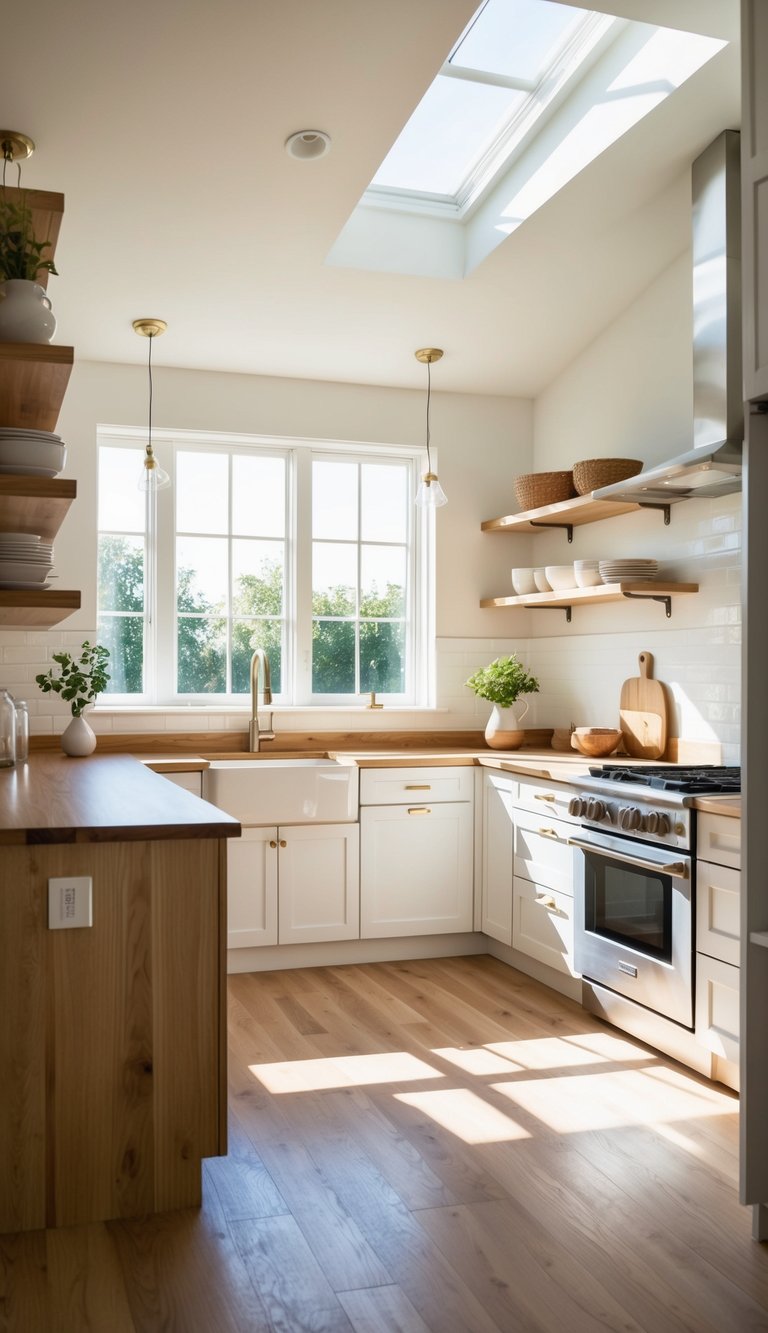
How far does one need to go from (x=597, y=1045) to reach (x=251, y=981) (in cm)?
147

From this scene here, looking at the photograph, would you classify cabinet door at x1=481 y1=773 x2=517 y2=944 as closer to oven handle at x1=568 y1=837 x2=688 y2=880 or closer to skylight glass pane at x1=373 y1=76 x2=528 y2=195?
oven handle at x1=568 y1=837 x2=688 y2=880

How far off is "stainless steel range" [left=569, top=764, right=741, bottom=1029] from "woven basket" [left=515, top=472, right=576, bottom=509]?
143cm

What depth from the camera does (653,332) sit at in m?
4.42

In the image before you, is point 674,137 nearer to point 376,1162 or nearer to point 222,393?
point 222,393

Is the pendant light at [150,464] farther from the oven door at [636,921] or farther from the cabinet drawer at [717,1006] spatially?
the cabinet drawer at [717,1006]

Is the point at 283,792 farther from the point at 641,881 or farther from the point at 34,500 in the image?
the point at 34,500

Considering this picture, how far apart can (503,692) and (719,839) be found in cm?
190

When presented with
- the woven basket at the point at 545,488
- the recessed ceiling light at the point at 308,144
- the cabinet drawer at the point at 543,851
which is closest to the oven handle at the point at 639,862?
the cabinet drawer at the point at 543,851

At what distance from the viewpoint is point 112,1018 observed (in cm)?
230

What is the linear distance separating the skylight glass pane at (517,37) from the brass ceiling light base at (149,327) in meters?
1.56

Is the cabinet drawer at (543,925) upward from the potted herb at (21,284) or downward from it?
downward

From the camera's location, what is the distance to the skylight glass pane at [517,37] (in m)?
3.41

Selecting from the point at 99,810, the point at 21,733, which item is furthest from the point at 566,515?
the point at 99,810

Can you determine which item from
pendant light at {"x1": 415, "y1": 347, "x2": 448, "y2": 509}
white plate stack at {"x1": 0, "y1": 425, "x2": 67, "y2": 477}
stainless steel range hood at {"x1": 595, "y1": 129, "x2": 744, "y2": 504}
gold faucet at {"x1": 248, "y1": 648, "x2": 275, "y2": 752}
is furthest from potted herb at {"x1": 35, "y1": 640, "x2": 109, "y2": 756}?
stainless steel range hood at {"x1": 595, "y1": 129, "x2": 744, "y2": 504}
